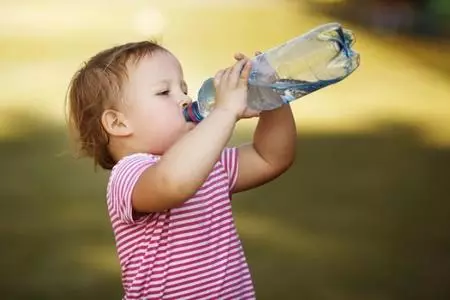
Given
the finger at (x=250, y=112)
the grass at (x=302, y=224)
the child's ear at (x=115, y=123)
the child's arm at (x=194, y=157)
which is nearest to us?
the child's arm at (x=194, y=157)

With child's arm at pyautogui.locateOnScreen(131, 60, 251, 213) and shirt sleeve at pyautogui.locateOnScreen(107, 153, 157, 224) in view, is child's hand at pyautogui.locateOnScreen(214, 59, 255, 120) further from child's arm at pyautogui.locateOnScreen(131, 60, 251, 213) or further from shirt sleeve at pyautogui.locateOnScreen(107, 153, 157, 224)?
shirt sleeve at pyautogui.locateOnScreen(107, 153, 157, 224)

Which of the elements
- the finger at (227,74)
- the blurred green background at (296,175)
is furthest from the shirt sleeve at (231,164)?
the blurred green background at (296,175)

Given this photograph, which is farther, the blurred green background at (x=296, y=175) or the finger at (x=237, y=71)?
the blurred green background at (x=296, y=175)

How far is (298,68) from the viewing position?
6.22 feet

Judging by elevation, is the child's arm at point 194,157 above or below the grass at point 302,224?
above

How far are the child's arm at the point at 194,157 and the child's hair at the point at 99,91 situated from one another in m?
0.19

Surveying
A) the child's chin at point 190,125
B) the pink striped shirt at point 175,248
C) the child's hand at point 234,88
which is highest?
the child's hand at point 234,88

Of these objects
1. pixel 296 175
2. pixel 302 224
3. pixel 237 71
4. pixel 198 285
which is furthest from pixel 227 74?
pixel 296 175

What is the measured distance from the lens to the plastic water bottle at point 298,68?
6.06ft

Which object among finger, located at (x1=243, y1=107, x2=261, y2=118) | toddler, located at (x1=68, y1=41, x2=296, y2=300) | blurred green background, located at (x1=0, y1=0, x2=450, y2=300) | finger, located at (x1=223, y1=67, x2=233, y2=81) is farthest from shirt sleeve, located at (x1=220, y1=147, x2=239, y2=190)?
blurred green background, located at (x1=0, y1=0, x2=450, y2=300)

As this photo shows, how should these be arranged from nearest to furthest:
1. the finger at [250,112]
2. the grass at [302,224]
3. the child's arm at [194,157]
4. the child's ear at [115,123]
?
the child's arm at [194,157] < the finger at [250,112] < the child's ear at [115,123] < the grass at [302,224]

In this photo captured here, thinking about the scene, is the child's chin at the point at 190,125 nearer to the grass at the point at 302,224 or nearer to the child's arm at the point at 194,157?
the child's arm at the point at 194,157

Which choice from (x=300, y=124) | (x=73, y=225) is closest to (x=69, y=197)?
(x=73, y=225)

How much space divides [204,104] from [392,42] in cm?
391
